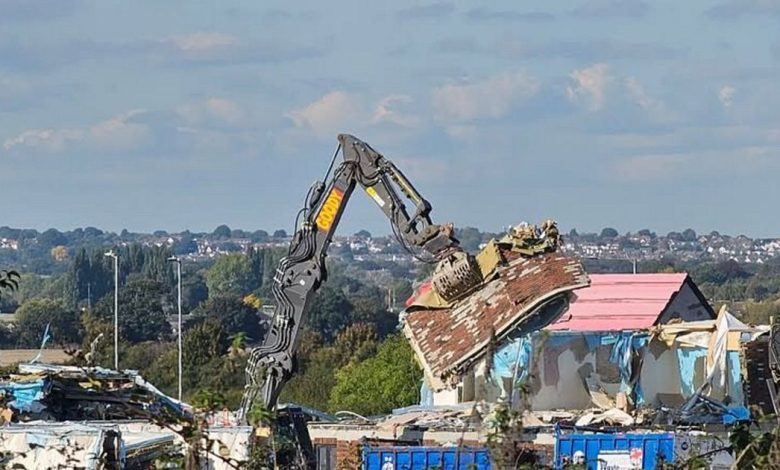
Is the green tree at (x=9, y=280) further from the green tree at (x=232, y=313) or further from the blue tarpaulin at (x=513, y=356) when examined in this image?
the green tree at (x=232, y=313)

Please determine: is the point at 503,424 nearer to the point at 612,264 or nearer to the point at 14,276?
the point at 14,276

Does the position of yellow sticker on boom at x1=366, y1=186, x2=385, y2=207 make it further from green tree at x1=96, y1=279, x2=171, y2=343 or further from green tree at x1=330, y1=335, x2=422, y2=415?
green tree at x1=96, y1=279, x2=171, y2=343

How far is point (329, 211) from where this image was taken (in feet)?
89.2

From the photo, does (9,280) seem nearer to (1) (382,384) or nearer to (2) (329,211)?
(2) (329,211)

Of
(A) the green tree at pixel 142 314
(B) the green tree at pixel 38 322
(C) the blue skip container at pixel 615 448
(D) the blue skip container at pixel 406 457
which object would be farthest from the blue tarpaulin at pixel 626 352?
(A) the green tree at pixel 142 314

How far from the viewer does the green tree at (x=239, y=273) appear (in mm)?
173000

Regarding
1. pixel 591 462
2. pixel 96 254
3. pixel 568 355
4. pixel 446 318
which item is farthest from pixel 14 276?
pixel 96 254

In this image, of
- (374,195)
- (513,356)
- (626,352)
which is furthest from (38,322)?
(374,195)

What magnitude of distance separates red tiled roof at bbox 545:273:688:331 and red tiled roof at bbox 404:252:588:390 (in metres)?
8.96

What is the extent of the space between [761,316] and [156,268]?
3624 inches

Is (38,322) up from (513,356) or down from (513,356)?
up

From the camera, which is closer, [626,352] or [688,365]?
[626,352]

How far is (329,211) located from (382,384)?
24802mm

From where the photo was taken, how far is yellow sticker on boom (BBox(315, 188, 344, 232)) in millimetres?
27062
